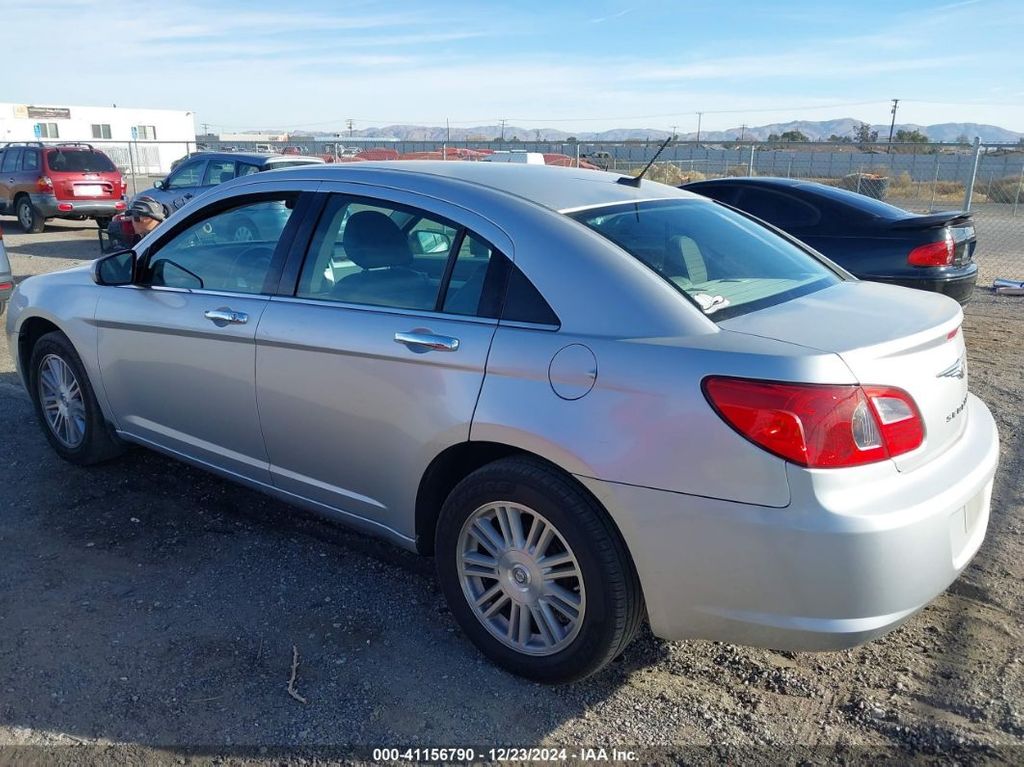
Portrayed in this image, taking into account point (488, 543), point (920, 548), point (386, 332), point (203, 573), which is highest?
point (386, 332)

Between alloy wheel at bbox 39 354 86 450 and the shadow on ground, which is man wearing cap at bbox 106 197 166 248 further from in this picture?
the shadow on ground

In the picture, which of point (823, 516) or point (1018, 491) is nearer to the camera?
point (823, 516)

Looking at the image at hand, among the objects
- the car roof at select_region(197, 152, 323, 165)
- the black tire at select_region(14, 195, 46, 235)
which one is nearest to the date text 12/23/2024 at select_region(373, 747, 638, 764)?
the car roof at select_region(197, 152, 323, 165)

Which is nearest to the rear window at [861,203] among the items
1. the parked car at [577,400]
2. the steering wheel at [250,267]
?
the parked car at [577,400]

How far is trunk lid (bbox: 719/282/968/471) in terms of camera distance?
2.50 metres

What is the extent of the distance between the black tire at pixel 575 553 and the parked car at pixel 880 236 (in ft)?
16.9

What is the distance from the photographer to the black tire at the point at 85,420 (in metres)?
4.61

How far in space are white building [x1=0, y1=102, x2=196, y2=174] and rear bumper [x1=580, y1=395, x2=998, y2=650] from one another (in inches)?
1811

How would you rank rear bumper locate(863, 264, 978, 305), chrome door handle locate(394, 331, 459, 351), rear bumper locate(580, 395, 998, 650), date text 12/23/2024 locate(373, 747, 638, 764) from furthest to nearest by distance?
1. rear bumper locate(863, 264, 978, 305)
2. chrome door handle locate(394, 331, 459, 351)
3. date text 12/23/2024 locate(373, 747, 638, 764)
4. rear bumper locate(580, 395, 998, 650)

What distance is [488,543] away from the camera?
118 inches

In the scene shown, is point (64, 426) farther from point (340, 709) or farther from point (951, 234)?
point (951, 234)

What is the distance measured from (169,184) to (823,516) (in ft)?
45.2

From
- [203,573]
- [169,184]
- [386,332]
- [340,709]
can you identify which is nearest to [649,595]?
[340,709]

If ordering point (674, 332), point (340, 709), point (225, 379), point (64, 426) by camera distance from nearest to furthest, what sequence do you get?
A: 1. point (674, 332)
2. point (340, 709)
3. point (225, 379)
4. point (64, 426)
